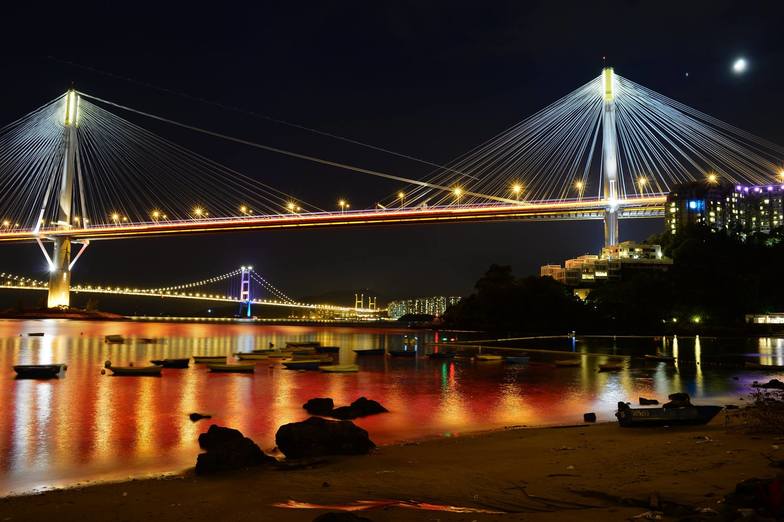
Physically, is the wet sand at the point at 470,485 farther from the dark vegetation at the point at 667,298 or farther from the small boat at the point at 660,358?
the dark vegetation at the point at 667,298

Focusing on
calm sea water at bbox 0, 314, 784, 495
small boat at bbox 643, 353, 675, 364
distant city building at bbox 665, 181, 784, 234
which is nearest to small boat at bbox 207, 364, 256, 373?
calm sea water at bbox 0, 314, 784, 495

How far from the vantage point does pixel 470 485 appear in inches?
257

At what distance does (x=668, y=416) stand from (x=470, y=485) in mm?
4888

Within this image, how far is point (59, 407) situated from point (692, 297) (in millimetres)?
48803

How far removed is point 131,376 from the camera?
20516mm

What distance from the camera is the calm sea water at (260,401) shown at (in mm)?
9484

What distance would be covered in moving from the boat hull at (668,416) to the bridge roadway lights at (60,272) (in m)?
56.1

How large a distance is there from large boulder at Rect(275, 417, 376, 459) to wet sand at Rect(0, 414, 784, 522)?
11.1 inches

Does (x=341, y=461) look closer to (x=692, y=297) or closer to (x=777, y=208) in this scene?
(x=692, y=297)

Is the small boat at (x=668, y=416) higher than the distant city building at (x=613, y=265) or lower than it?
lower

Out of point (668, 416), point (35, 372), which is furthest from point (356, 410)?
point (35, 372)

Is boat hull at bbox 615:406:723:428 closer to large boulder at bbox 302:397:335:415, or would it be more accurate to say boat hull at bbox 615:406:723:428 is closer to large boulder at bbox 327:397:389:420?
large boulder at bbox 327:397:389:420

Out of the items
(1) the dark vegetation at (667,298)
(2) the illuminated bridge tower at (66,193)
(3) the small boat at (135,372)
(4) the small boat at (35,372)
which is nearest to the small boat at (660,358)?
(3) the small boat at (135,372)

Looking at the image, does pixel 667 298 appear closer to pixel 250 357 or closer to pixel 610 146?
pixel 610 146
